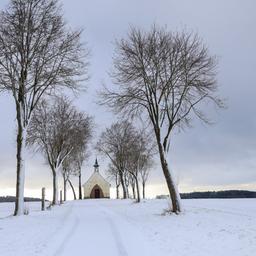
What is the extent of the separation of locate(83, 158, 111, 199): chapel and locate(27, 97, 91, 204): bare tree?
54.4 metres

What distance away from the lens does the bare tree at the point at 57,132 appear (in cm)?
4506

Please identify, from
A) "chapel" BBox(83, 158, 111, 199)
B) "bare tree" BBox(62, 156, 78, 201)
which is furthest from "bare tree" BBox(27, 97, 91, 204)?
"chapel" BBox(83, 158, 111, 199)

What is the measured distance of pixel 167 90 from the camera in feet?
89.2

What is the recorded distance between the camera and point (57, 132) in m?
47.2

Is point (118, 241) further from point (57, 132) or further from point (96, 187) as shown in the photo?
point (96, 187)

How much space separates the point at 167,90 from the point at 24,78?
822 cm

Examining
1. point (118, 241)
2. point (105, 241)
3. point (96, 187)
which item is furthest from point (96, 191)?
point (118, 241)

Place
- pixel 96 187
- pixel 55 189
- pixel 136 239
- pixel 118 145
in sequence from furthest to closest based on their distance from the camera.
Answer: pixel 96 187 < pixel 118 145 < pixel 55 189 < pixel 136 239

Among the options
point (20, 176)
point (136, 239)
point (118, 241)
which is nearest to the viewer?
point (118, 241)

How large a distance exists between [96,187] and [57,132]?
60016mm

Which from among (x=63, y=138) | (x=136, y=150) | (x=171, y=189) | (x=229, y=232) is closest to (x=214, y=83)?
(x=171, y=189)

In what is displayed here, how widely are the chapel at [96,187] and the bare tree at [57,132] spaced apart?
54.4 meters

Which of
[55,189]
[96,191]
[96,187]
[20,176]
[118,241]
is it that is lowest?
[118,241]

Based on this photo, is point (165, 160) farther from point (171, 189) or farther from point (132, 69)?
point (132, 69)
